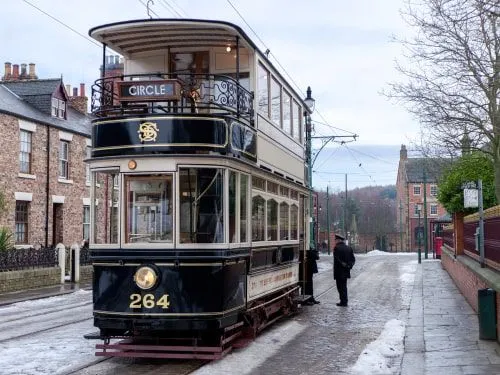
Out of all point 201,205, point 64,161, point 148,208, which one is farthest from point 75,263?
point 201,205

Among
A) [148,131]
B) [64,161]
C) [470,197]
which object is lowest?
[470,197]

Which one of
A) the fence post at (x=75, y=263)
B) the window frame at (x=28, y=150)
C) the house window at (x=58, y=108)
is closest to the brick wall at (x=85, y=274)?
A: the fence post at (x=75, y=263)

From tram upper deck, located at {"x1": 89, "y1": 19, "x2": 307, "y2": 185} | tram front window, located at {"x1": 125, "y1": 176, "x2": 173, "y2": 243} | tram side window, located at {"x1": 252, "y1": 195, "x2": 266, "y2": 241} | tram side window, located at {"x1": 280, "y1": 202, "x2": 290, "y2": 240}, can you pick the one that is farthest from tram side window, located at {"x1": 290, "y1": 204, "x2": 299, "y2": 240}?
tram front window, located at {"x1": 125, "y1": 176, "x2": 173, "y2": 243}

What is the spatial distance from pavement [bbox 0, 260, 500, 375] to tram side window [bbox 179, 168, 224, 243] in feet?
10.4

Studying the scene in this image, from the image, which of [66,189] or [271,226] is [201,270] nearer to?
[271,226]

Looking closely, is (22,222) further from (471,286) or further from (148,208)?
(148,208)

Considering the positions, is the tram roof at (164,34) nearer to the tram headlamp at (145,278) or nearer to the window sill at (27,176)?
the tram headlamp at (145,278)

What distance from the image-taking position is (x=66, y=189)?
3011cm

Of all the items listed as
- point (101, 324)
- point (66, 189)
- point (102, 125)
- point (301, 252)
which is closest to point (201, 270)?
point (101, 324)

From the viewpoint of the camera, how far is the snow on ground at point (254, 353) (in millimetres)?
9164

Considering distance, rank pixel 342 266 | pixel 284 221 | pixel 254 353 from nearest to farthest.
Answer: pixel 254 353 → pixel 284 221 → pixel 342 266

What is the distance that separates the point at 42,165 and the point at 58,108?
133 inches

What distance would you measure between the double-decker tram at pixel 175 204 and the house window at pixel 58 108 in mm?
19651

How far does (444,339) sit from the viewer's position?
11492 millimetres
